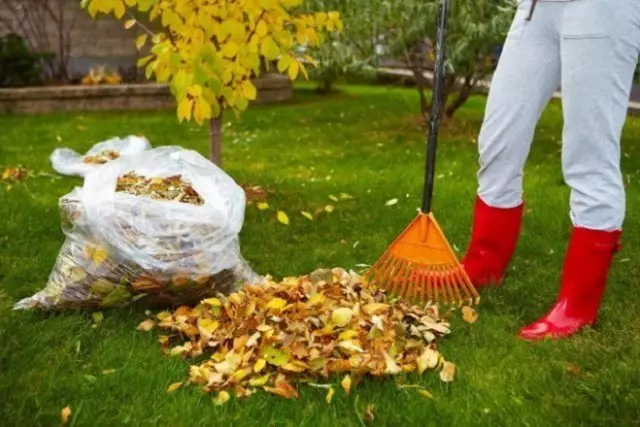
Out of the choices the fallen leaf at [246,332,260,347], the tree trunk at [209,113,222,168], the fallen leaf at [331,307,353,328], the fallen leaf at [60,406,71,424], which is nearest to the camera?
the fallen leaf at [60,406,71,424]

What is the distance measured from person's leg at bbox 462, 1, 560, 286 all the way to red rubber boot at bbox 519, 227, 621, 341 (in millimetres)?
346

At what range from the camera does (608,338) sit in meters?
2.55

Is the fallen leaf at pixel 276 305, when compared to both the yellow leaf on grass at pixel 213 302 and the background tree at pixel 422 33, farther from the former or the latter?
the background tree at pixel 422 33

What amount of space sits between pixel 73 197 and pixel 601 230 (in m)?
1.85

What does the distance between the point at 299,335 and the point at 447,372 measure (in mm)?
473

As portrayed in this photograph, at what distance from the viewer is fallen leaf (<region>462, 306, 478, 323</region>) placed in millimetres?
2742

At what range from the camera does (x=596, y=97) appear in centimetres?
246

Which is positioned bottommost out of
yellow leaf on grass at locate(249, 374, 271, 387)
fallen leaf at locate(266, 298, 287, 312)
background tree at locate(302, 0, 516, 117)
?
yellow leaf on grass at locate(249, 374, 271, 387)

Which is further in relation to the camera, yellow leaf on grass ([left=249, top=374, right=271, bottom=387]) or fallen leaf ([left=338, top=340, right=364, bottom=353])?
fallen leaf ([left=338, top=340, right=364, bottom=353])

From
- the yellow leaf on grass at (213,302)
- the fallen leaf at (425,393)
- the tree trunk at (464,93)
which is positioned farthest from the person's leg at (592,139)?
the tree trunk at (464,93)

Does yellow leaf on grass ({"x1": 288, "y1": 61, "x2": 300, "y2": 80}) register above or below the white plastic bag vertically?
above

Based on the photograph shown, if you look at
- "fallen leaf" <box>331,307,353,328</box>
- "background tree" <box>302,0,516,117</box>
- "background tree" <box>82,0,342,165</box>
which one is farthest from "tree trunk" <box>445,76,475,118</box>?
"fallen leaf" <box>331,307,353,328</box>

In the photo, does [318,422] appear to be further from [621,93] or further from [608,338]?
[621,93]

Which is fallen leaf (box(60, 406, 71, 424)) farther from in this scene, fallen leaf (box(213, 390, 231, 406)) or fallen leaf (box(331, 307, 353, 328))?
fallen leaf (box(331, 307, 353, 328))
